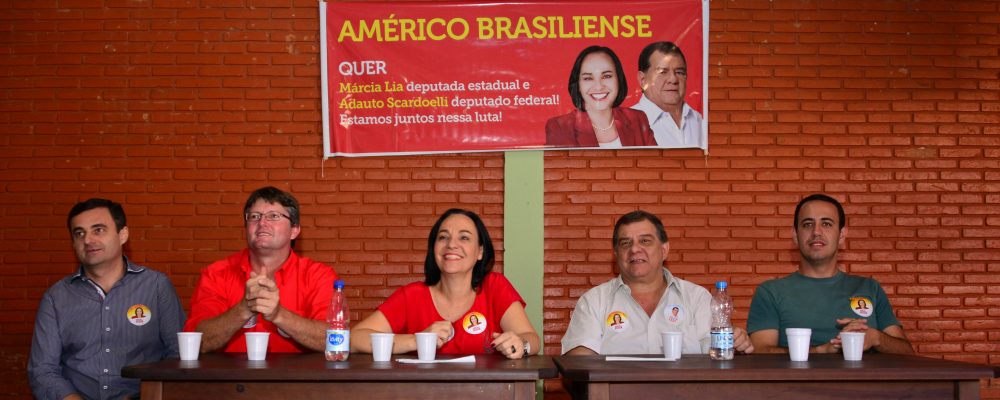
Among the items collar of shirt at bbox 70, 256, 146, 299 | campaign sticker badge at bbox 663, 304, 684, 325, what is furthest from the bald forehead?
collar of shirt at bbox 70, 256, 146, 299

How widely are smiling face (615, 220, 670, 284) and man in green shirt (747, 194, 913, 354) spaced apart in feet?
1.75

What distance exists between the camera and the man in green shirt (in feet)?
12.8

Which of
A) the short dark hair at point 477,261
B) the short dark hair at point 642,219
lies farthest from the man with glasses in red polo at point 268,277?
the short dark hair at point 642,219

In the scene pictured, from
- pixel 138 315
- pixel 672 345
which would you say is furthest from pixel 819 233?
pixel 138 315

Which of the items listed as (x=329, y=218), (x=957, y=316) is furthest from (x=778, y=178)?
(x=329, y=218)

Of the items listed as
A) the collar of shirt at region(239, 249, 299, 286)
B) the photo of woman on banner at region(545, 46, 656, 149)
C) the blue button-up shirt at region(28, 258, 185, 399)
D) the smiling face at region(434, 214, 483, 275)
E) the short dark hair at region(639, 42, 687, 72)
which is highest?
the short dark hair at region(639, 42, 687, 72)

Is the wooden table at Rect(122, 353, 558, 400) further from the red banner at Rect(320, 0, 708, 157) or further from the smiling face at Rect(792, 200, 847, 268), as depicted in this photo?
the red banner at Rect(320, 0, 708, 157)

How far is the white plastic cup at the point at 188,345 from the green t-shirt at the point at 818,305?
7.79 ft

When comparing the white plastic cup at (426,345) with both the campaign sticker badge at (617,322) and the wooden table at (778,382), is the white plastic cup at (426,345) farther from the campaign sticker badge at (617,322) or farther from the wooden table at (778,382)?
the campaign sticker badge at (617,322)

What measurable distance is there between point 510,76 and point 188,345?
8.77ft

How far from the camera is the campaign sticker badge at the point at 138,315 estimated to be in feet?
13.1

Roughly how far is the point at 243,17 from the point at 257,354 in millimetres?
2843

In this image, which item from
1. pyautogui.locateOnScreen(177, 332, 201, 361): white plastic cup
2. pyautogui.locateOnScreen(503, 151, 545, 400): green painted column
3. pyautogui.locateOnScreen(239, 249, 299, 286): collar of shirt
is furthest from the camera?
pyautogui.locateOnScreen(503, 151, 545, 400): green painted column

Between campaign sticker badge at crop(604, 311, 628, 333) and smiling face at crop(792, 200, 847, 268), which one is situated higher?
smiling face at crop(792, 200, 847, 268)
